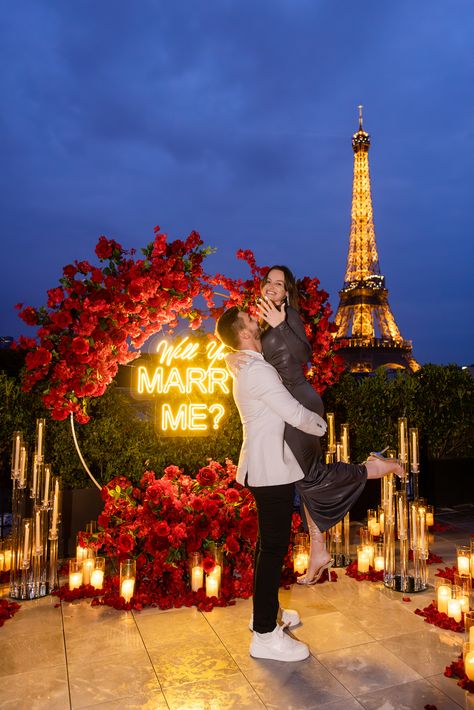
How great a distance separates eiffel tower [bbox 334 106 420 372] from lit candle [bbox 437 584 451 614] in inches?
1836

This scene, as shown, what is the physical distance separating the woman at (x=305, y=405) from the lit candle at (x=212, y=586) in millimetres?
969

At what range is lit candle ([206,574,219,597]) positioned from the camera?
13.6 ft

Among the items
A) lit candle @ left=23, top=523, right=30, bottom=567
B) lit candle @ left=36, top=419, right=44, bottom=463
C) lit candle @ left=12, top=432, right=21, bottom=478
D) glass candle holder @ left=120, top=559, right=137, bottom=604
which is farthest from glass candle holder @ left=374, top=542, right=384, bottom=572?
lit candle @ left=12, top=432, right=21, bottom=478

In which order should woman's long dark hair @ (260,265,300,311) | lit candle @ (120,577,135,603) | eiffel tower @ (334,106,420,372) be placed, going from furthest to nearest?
eiffel tower @ (334,106,420,372)
lit candle @ (120,577,135,603)
woman's long dark hair @ (260,265,300,311)

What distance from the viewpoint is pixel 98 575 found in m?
4.33

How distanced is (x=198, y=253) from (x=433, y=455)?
533 cm

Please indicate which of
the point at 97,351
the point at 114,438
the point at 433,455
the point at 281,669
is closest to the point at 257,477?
the point at 281,669

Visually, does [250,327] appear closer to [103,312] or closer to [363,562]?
[103,312]

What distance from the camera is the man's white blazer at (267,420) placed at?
3.00 metres

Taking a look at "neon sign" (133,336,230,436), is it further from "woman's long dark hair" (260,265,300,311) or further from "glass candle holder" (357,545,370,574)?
"glass candle holder" (357,545,370,574)

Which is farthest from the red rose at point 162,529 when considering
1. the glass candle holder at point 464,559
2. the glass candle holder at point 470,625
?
the glass candle holder at point 464,559

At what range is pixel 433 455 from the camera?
808 cm

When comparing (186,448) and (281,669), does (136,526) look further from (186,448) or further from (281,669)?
(281,669)

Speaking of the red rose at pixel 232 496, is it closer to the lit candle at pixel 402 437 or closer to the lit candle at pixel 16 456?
the lit candle at pixel 402 437
